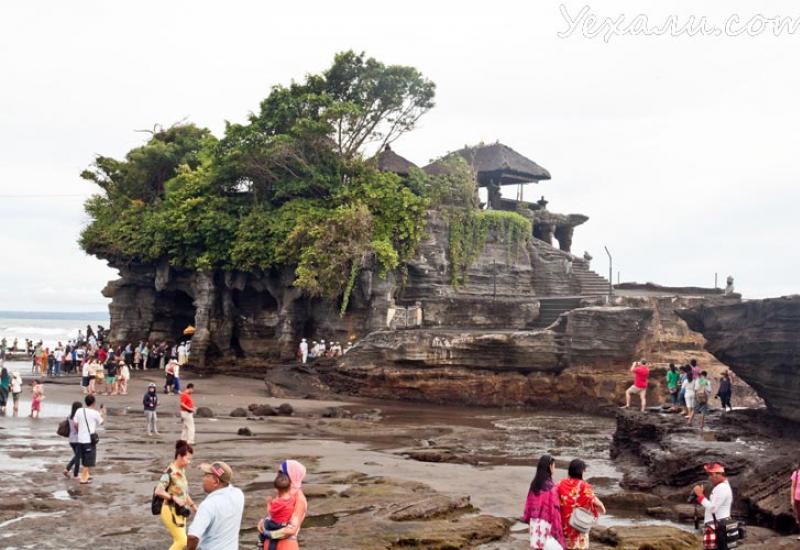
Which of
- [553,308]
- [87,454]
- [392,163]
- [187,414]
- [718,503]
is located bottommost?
[87,454]

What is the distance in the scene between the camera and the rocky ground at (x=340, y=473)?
37.9 feet

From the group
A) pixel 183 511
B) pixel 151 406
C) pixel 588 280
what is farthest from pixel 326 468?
pixel 588 280

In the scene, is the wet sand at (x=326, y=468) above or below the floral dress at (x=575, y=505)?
below

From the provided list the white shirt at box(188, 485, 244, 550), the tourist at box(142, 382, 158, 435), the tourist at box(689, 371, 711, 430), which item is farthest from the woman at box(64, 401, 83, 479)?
the tourist at box(689, 371, 711, 430)

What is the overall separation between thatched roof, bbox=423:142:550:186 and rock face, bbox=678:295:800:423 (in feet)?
86.7

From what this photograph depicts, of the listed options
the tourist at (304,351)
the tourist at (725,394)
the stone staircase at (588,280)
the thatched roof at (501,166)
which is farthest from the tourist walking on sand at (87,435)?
the thatched roof at (501,166)

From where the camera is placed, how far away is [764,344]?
58.4ft

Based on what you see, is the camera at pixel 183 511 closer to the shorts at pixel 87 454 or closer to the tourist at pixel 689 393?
the shorts at pixel 87 454

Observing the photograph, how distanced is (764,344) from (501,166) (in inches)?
1132

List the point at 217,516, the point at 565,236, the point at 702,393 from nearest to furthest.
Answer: the point at 217,516 → the point at 702,393 → the point at 565,236

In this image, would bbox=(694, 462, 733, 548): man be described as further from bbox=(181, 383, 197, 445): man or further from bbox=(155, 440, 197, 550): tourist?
bbox=(181, 383, 197, 445): man

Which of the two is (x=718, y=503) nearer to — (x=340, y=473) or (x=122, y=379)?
(x=340, y=473)

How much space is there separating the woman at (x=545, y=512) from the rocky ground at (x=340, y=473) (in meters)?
2.87

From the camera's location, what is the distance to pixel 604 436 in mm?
25016
